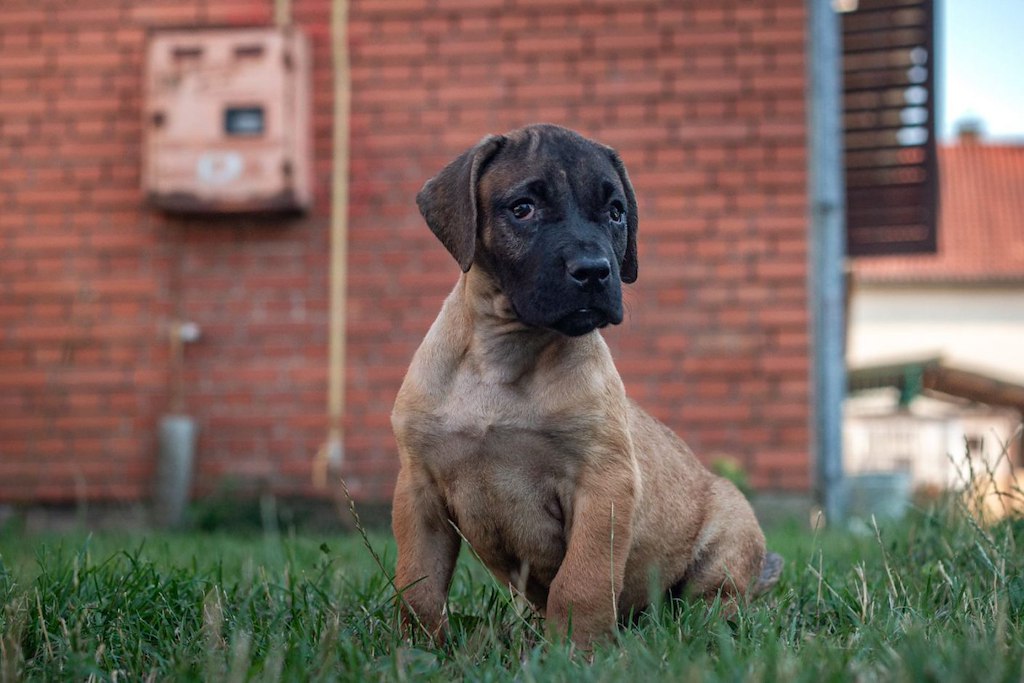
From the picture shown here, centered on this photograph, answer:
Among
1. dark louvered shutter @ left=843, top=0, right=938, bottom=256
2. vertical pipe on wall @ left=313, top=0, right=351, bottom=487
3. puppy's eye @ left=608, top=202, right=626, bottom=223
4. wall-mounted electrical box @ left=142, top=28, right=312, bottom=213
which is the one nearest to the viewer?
puppy's eye @ left=608, top=202, right=626, bottom=223

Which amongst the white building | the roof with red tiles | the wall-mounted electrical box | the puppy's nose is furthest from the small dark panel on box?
the roof with red tiles

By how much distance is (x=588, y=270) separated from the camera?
2.90 metres

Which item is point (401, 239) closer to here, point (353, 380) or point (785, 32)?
point (353, 380)

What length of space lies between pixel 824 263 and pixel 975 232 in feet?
85.7

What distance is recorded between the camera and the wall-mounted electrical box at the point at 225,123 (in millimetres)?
7926

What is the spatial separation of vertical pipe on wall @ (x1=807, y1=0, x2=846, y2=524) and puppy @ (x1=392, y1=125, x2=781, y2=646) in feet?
16.4

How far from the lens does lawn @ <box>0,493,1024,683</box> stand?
7.09ft

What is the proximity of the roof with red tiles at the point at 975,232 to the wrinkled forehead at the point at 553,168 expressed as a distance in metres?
28.1

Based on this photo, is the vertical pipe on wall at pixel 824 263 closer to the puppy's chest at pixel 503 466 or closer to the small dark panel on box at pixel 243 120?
the small dark panel on box at pixel 243 120

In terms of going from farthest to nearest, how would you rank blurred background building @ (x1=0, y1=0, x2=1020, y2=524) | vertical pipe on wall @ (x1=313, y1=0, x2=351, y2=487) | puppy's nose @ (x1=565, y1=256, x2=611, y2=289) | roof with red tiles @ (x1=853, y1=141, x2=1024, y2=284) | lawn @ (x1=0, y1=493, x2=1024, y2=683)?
roof with red tiles @ (x1=853, y1=141, x2=1024, y2=284) → vertical pipe on wall @ (x1=313, y1=0, x2=351, y2=487) → blurred background building @ (x1=0, y1=0, x2=1020, y2=524) → puppy's nose @ (x1=565, y1=256, x2=611, y2=289) → lawn @ (x1=0, y1=493, x2=1024, y2=683)

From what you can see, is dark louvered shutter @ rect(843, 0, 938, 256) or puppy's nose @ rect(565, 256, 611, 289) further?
dark louvered shutter @ rect(843, 0, 938, 256)

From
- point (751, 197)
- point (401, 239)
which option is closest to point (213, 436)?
point (401, 239)

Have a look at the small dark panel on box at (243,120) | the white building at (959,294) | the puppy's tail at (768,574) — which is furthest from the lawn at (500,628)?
the white building at (959,294)

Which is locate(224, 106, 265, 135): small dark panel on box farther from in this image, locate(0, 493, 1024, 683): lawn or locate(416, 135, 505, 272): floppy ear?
locate(416, 135, 505, 272): floppy ear
